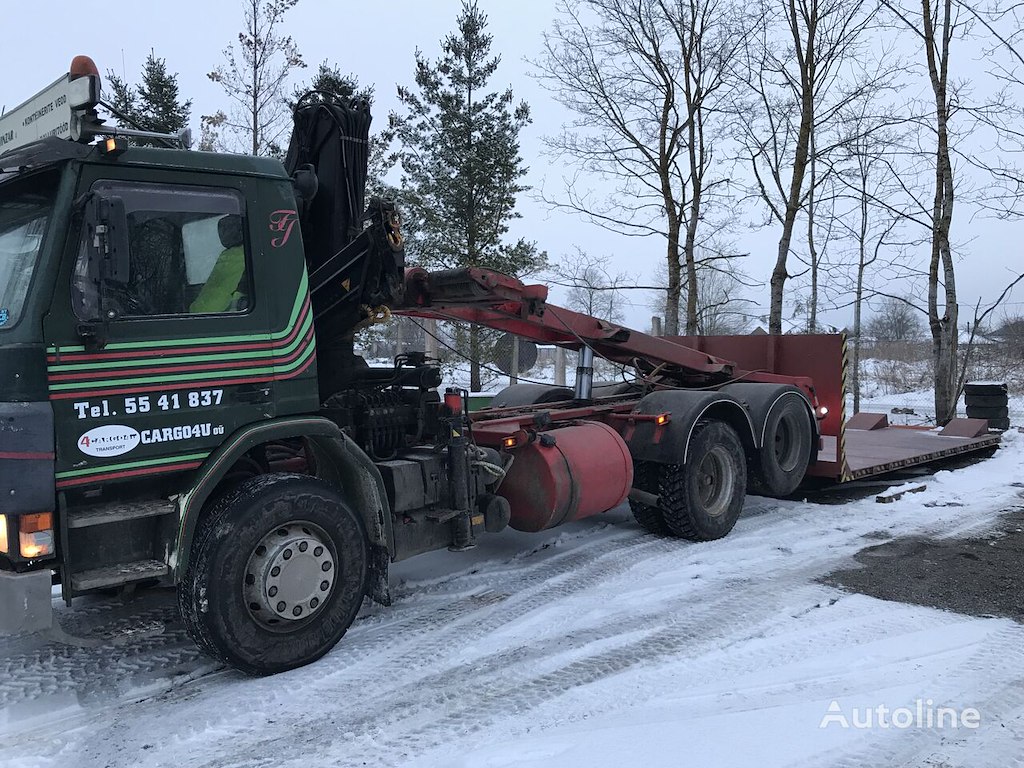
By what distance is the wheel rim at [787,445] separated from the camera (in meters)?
8.19

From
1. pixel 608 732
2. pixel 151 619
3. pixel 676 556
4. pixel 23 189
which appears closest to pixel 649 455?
pixel 676 556

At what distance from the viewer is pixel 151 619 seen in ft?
16.5

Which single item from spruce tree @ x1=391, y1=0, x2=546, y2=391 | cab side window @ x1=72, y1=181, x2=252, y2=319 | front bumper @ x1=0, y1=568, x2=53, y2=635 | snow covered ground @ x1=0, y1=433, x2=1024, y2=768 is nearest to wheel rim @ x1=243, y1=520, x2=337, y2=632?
snow covered ground @ x1=0, y1=433, x2=1024, y2=768

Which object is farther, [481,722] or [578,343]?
[578,343]

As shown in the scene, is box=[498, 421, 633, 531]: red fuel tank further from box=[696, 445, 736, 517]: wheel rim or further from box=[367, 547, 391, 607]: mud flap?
box=[367, 547, 391, 607]: mud flap

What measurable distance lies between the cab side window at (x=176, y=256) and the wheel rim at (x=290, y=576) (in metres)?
1.28

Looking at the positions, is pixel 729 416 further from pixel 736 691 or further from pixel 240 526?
pixel 240 526

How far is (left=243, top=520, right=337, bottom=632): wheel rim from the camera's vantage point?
416cm

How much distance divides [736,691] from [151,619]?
3.63 metres

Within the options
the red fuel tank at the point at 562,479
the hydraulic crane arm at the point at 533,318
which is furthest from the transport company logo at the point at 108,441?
the red fuel tank at the point at 562,479

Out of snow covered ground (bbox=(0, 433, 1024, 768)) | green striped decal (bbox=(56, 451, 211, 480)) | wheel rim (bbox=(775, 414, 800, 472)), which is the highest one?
green striped decal (bbox=(56, 451, 211, 480))

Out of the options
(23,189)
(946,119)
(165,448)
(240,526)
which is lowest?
(240,526)

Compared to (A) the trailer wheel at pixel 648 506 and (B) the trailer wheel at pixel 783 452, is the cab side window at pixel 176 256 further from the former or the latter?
(B) the trailer wheel at pixel 783 452

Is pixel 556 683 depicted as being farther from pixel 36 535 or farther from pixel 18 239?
pixel 18 239
